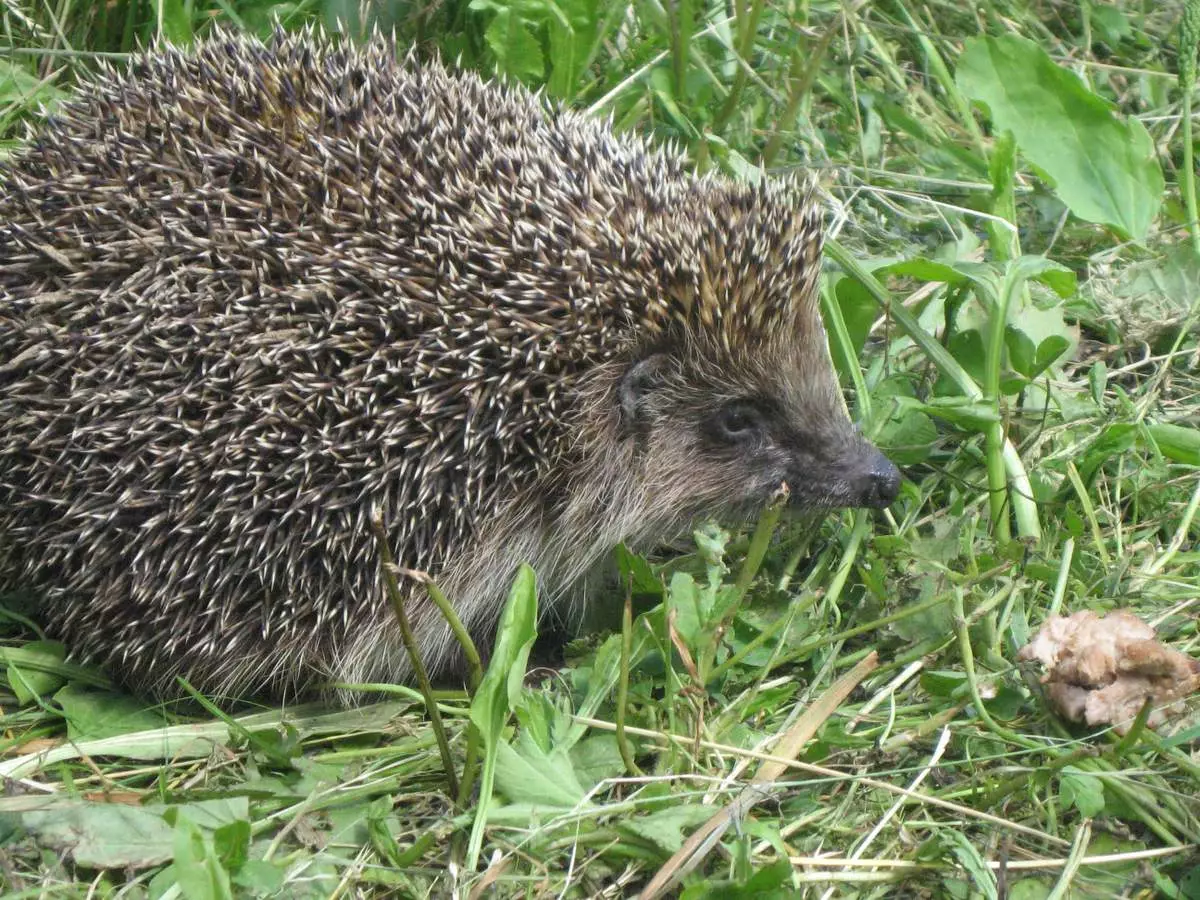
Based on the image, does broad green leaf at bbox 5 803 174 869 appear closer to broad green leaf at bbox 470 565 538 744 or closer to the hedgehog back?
the hedgehog back

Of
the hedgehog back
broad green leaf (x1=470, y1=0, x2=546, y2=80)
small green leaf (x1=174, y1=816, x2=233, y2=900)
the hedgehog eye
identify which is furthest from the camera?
broad green leaf (x1=470, y1=0, x2=546, y2=80)

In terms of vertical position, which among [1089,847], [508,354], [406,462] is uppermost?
[508,354]

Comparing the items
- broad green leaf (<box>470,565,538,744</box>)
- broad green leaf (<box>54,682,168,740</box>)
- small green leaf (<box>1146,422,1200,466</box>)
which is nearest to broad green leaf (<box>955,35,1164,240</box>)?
small green leaf (<box>1146,422,1200,466</box>)

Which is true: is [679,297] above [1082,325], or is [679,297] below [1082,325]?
above

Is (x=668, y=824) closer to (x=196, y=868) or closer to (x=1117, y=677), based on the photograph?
(x=196, y=868)

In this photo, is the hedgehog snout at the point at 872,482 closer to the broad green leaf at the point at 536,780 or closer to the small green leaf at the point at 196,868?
the broad green leaf at the point at 536,780

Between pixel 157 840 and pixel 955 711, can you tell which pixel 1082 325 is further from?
pixel 157 840

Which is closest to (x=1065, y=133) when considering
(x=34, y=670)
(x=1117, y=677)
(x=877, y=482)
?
(x=877, y=482)

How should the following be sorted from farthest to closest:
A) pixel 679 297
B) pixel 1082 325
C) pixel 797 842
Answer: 1. pixel 1082 325
2. pixel 679 297
3. pixel 797 842

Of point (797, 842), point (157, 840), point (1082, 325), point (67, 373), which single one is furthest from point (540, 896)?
point (1082, 325)
